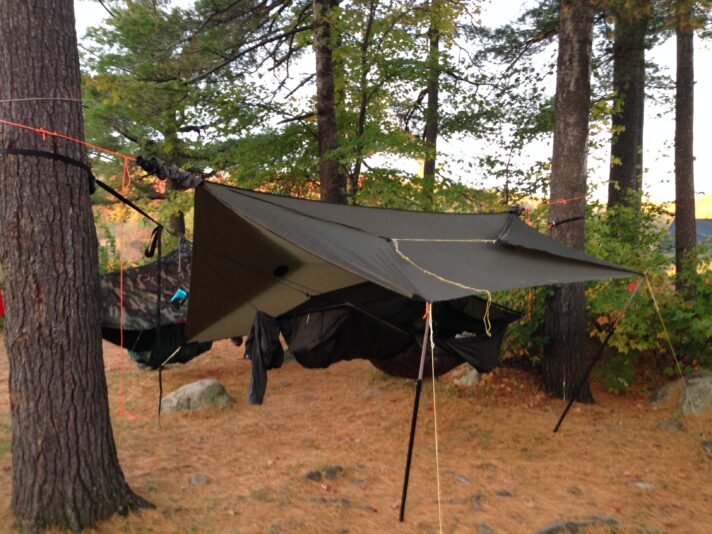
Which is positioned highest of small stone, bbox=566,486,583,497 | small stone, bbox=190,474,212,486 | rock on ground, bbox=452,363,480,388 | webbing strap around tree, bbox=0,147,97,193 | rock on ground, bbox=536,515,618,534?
webbing strap around tree, bbox=0,147,97,193

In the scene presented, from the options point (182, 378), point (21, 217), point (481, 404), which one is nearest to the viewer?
point (21, 217)

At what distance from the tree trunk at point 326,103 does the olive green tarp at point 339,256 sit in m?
2.51

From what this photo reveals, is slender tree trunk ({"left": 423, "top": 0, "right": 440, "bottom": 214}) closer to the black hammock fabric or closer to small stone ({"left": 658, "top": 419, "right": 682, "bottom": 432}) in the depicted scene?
the black hammock fabric

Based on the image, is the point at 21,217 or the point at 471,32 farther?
the point at 471,32

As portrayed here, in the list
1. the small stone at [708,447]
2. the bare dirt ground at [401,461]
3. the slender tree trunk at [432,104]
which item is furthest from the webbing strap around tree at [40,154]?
A: the slender tree trunk at [432,104]

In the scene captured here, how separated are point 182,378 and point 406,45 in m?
A: 4.36

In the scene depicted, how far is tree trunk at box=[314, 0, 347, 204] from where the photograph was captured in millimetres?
5824

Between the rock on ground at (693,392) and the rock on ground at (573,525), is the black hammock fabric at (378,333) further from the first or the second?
the rock on ground at (693,392)

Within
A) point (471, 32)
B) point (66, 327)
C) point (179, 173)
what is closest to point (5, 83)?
point (179, 173)

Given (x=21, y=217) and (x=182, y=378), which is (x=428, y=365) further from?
(x=182, y=378)

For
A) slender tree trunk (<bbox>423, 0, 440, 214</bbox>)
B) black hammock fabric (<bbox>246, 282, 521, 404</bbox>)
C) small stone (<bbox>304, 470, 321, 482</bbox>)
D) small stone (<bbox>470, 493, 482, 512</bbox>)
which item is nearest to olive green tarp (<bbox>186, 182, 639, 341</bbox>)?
black hammock fabric (<bbox>246, 282, 521, 404</bbox>)

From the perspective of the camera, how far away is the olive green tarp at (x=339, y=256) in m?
2.48

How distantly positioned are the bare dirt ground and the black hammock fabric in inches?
20.5

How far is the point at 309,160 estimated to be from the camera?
662 centimetres
